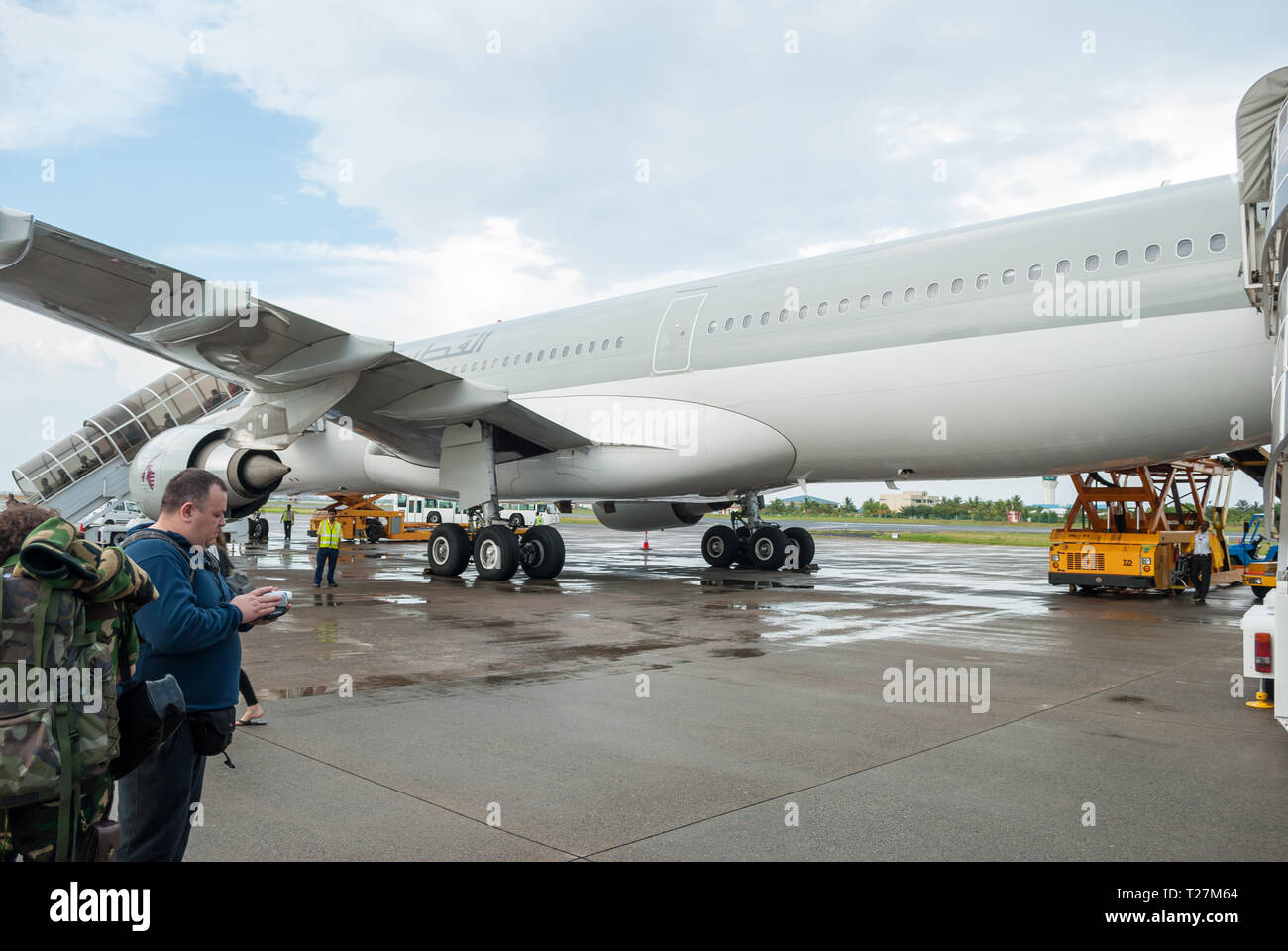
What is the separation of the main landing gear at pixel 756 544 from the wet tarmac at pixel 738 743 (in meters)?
7.22

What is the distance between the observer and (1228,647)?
8.42 m

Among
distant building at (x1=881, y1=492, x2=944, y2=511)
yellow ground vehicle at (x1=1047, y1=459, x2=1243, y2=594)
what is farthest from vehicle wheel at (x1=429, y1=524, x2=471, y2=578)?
distant building at (x1=881, y1=492, x2=944, y2=511)

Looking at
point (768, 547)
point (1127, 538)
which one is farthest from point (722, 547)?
point (1127, 538)

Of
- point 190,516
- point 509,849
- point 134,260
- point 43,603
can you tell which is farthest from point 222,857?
point 134,260

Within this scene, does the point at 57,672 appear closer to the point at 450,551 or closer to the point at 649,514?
the point at 450,551

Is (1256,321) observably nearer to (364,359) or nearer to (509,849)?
(509,849)

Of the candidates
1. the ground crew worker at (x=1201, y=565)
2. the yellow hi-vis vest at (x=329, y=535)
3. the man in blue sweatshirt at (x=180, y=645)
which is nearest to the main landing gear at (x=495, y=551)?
the yellow hi-vis vest at (x=329, y=535)

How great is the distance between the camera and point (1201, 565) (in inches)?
507

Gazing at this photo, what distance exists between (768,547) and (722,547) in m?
0.91

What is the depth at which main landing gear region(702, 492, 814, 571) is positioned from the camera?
17.6 m

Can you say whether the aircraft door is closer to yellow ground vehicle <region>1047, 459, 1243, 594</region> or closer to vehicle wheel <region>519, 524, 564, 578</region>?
vehicle wheel <region>519, 524, 564, 578</region>

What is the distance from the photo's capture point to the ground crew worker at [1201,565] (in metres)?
12.8

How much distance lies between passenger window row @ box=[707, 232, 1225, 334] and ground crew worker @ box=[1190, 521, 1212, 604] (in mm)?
5656

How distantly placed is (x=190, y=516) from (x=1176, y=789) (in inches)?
173
